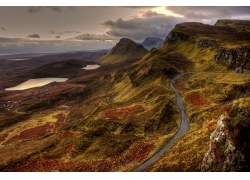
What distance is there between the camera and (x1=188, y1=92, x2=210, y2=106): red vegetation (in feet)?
284

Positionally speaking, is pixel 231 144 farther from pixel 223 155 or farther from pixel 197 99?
pixel 197 99

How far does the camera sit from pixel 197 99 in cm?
9100

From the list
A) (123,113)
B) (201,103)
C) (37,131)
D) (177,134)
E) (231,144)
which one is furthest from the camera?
(37,131)

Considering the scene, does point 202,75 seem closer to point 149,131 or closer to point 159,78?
point 159,78

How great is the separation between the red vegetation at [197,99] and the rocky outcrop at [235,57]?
36.3 meters

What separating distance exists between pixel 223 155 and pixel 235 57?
343 feet

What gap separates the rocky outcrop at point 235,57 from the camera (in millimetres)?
116438

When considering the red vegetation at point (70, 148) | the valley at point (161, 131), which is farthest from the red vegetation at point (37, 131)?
the red vegetation at point (70, 148)

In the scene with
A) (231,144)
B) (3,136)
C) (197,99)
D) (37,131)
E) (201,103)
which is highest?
(231,144)

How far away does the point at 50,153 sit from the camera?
72188 mm

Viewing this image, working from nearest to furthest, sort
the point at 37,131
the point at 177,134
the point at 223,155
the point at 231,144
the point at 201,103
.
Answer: the point at 231,144 < the point at 223,155 < the point at 177,134 < the point at 201,103 < the point at 37,131

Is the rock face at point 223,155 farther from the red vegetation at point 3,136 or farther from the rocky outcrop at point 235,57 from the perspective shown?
the red vegetation at point 3,136

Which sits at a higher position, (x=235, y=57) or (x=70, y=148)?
(x=235, y=57)

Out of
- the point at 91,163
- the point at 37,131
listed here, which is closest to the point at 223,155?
the point at 91,163
